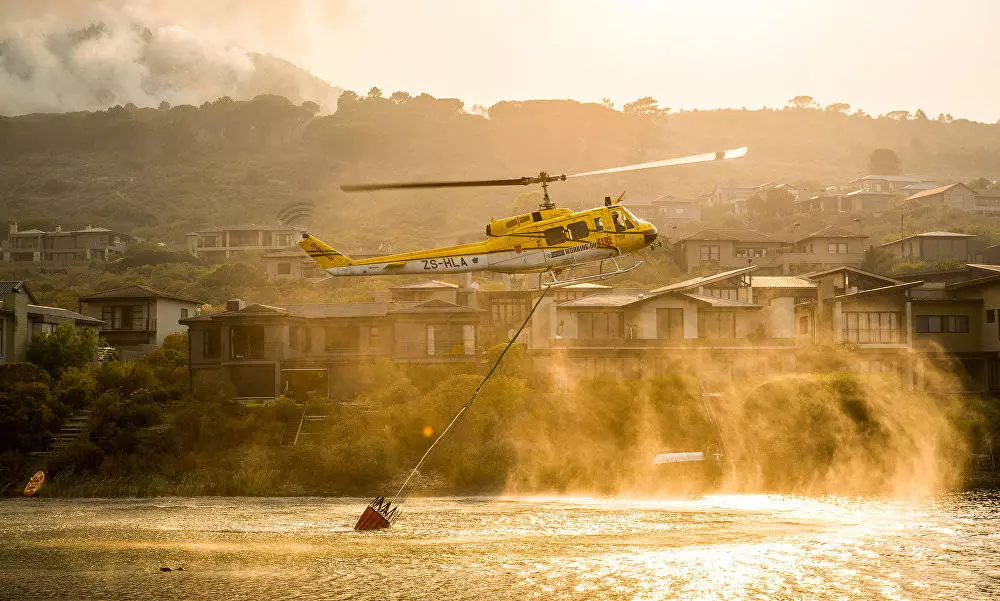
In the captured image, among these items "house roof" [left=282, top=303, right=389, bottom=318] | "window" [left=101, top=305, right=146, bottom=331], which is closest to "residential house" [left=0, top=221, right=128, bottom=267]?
"window" [left=101, top=305, right=146, bottom=331]

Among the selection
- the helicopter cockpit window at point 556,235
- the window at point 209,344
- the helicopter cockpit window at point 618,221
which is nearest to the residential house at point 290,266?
the window at point 209,344

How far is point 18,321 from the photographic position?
183ft

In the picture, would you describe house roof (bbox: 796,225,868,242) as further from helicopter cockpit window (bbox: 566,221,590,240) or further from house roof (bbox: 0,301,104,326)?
helicopter cockpit window (bbox: 566,221,590,240)

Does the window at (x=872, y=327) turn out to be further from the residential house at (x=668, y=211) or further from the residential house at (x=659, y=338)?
the residential house at (x=668, y=211)

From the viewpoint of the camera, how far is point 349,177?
19950cm

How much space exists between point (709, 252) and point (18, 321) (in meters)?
69.7

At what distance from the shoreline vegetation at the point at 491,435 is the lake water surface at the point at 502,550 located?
3729 millimetres

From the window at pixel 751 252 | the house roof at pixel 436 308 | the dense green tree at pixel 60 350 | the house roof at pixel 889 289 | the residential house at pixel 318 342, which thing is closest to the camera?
the dense green tree at pixel 60 350

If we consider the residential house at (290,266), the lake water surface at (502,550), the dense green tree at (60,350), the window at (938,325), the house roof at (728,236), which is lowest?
the lake water surface at (502,550)

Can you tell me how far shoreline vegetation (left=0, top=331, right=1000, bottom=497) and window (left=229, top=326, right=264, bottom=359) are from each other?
121 inches

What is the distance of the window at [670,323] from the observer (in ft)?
201

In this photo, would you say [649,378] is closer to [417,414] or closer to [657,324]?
[657,324]

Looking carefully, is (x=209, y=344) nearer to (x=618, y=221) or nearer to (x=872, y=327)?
(x=618, y=221)

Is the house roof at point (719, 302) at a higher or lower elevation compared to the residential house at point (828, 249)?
lower
